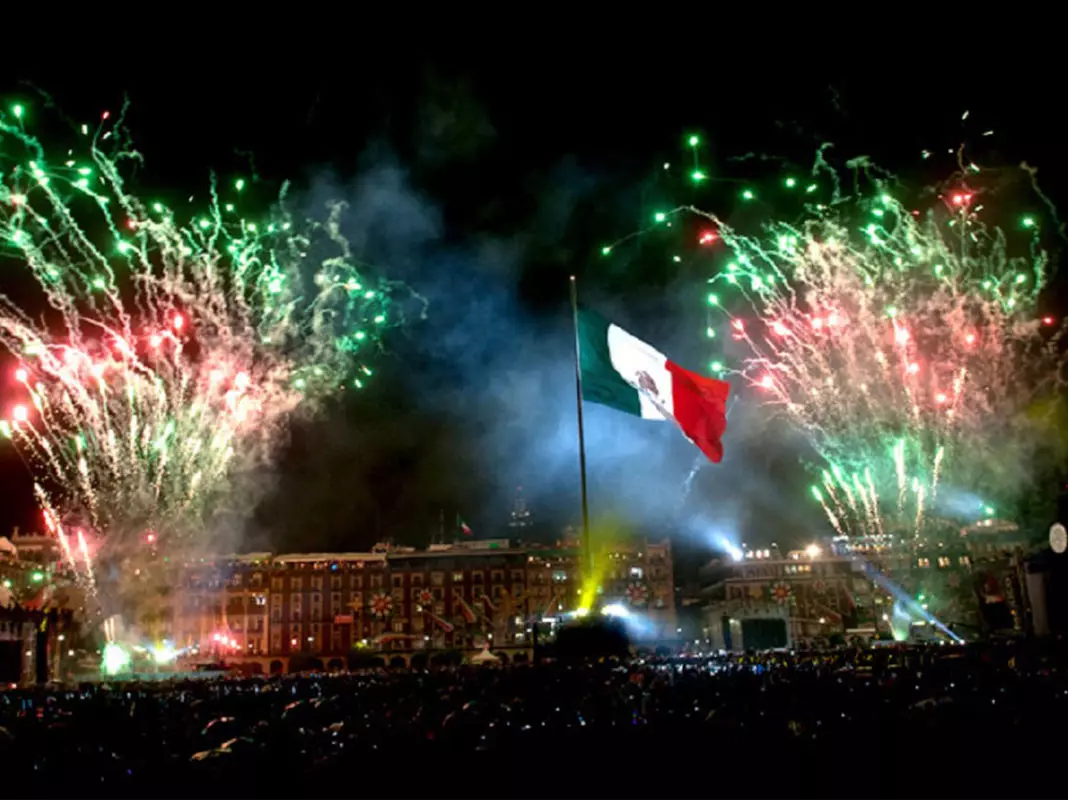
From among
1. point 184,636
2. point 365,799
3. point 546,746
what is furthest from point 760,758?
point 184,636

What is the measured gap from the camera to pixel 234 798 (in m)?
8.57

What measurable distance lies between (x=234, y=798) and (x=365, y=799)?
1354 millimetres

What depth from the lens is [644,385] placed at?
22531 millimetres

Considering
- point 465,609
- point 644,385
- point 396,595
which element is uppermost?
point 644,385

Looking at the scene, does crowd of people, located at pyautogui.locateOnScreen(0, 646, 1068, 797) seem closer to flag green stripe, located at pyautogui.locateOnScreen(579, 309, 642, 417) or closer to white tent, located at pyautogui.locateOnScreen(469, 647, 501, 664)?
flag green stripe, located at pyautogui.locateOnScreen(579, 309, 642, 417)

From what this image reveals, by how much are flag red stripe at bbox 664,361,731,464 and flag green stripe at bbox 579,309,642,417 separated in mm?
1599

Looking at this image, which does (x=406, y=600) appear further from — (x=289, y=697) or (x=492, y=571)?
(x=289, y=697)

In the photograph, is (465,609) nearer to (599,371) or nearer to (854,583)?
(854,583)

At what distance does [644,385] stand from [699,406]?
2.03 metres

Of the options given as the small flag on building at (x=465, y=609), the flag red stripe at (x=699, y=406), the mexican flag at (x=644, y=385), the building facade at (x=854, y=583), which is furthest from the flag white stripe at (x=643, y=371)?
the small flag on building at (x=465, y=609)

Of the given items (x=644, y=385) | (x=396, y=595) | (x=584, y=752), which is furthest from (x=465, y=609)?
(x=584, y=752)

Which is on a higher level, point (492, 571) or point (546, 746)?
point (492, 571)

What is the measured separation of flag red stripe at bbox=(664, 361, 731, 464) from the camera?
2303cm

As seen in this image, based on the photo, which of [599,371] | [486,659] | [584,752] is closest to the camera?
[584,752]
